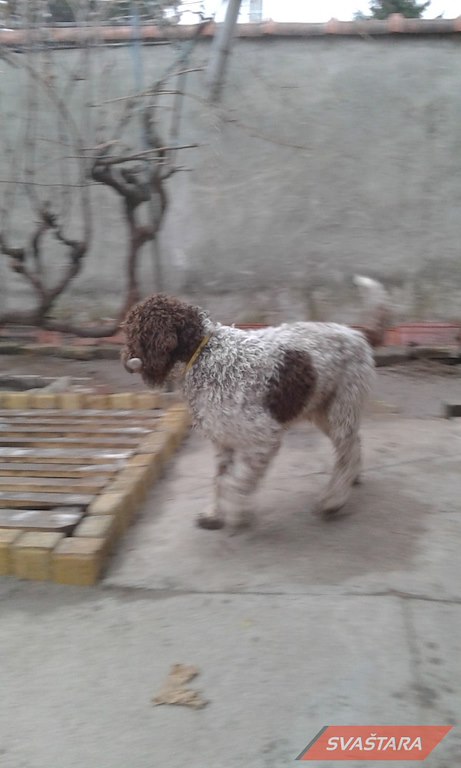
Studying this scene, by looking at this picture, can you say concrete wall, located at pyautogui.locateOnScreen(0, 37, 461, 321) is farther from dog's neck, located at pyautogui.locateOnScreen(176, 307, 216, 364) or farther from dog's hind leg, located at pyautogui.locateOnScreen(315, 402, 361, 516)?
dog's neck, located at pyautogui.locateOnScreen(176, 307, 216, 364)

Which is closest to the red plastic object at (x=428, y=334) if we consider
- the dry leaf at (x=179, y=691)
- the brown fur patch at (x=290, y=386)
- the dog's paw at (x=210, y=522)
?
A: the brown fur patch at (x=290, y=386)

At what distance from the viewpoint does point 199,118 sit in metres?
7.41

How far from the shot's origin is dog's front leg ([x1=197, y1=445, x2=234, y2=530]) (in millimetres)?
3447

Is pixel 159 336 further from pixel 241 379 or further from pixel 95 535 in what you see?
pixel 95 535

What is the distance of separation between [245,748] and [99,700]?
0.58 metres

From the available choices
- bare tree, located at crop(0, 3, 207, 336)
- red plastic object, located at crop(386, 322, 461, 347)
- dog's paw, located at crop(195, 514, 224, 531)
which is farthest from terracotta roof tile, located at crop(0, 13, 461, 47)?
dog's paw, located at crop(195, 514, 224, 531)

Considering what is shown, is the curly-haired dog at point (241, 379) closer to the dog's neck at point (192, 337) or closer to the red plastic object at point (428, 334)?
the dog's neck at point (192, 337)

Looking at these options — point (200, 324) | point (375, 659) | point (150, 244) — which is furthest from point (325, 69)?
point (375, 659)

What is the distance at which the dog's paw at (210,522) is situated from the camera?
352 centimetres

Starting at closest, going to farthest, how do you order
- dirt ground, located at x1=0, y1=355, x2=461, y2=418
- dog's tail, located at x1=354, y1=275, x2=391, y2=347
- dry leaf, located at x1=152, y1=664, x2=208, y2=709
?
dry leaf, located at x1=152, y1=664, x2=208, y2=709 < dog's tail, located at x1=354, y1=275, x2=391, y2=347 < dirt ground, located at x1=0, y1=355, x2=461, y2=418

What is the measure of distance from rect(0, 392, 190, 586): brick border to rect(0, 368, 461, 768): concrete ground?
0.24 feet

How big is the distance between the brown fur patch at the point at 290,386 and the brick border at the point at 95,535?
1.02 m

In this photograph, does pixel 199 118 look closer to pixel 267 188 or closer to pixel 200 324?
pixel 267 188
